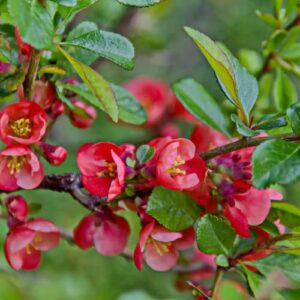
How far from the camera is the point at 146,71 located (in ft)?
9.59

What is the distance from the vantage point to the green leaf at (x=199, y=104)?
972 millimetres

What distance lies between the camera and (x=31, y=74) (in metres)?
0.78

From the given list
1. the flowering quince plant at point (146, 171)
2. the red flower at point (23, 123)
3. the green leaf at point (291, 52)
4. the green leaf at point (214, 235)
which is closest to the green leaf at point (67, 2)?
the flowering quince plant at point (146, 171)

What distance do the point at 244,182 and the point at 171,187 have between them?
0.31 feet

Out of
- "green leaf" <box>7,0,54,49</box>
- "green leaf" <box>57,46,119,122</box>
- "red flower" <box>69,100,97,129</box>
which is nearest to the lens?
"green leaf" <box>7,0,54,49</box>

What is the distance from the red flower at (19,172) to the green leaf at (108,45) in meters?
0.15

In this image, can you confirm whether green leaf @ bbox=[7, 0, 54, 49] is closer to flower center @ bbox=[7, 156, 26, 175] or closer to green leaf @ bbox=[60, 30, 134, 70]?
green leaf @ bbox=[60, 30, 134, 70]

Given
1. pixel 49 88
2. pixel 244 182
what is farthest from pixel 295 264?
pixel 49 88

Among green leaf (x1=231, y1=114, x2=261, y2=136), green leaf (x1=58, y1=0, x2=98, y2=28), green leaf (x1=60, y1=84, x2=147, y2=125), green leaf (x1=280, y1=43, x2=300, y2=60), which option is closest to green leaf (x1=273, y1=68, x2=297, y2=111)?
green leaf (x1=280, y1=43, x2=300, y2=60)

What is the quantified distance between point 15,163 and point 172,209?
20cm

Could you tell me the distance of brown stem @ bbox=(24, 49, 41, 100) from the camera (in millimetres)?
753

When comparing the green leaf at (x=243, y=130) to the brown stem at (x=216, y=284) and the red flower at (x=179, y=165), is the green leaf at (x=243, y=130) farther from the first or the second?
the brown stem at (x=216, y=284)

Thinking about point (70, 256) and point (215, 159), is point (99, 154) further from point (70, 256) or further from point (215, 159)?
point (70, 256)

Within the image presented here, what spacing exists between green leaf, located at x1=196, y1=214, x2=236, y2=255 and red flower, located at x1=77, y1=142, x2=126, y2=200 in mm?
118
